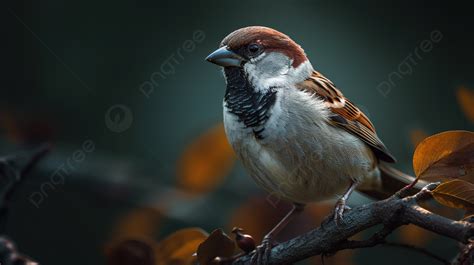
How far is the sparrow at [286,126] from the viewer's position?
2229 millimetres

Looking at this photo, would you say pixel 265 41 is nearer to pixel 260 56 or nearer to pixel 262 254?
pixel 260 56

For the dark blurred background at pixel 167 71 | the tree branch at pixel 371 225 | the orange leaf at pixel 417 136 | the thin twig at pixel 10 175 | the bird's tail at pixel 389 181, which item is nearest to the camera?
the tree branch at pixel 371 225

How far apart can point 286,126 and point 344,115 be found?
362mm

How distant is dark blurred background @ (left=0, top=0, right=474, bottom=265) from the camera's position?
3953 mm

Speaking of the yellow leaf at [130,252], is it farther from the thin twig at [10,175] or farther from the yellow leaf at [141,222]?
the yellow leaf at [141,222]

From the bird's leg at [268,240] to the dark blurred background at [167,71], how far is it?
810 mm

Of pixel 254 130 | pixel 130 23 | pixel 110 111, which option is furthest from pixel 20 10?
pixel 254 130

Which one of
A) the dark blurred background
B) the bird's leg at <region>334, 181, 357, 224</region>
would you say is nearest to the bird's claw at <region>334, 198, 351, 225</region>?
the bird's leg at <region>334, 181, 357, 224</region>

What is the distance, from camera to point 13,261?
145cm

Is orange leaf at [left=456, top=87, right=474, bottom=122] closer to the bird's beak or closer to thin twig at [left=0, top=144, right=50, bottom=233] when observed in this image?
the bird's beak

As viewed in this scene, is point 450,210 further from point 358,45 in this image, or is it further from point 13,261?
point 358,45

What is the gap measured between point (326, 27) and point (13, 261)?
12.6 feet

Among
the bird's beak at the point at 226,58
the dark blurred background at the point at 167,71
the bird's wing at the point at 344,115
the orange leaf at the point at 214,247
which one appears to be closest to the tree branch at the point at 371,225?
the orange leaf at the point at 214,247

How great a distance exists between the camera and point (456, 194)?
4.75 ft
